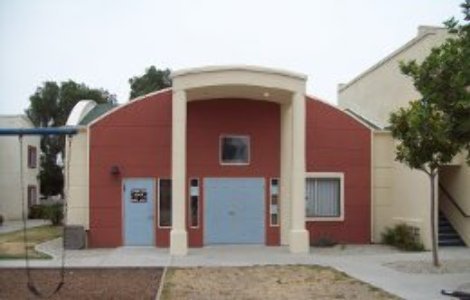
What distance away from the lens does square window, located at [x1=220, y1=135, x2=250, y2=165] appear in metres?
25.1

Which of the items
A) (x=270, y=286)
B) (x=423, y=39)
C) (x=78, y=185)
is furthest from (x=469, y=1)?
(x=78, y=185)

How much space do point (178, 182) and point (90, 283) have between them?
22.1 ft

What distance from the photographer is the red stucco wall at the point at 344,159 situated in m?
25.4

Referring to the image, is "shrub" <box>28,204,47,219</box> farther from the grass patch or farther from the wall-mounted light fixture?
the wall-mounted light fixture

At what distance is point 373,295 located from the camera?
14305 mm

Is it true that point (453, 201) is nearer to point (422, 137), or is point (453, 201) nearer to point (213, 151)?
point (422, 137)

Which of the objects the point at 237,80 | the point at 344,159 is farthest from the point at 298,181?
the point at 237,80

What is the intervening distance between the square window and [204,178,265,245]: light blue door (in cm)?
64

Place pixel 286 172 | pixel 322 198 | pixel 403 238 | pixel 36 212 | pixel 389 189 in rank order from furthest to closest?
pixel 36 212
pixel 389 189
pixel 322 198
pixel 286 172
pixel 403 238

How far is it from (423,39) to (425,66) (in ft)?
31.2

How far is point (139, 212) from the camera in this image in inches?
962

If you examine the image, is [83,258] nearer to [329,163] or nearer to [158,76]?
[329,163]

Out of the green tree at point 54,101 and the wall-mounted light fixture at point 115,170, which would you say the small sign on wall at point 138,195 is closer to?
the wall-mounted light fixture at point 115,170

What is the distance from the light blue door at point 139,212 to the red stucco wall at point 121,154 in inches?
8.9
